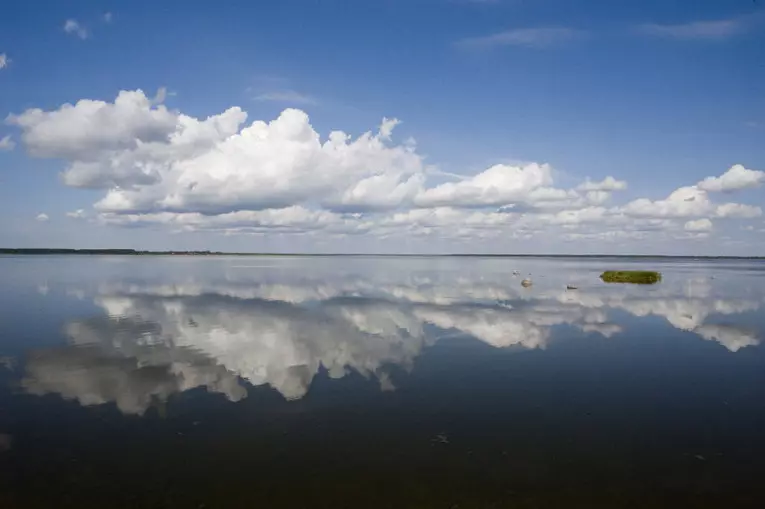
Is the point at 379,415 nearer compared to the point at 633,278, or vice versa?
the point at 379,415

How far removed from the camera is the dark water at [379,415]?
1150 centimetres

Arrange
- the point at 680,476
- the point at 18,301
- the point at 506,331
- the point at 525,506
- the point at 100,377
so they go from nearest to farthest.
Result: the point at 525,506 → the point at 680,476 → the point at 100,377 → the point at 506,331 → the point at 18,301

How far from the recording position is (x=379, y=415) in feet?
54.0

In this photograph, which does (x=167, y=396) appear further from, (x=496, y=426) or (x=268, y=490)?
(x=496, y=426)

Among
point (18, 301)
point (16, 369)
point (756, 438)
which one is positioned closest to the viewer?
point (756, 438)

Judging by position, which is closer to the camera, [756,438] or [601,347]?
[756,438]

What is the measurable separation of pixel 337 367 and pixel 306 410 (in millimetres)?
6503

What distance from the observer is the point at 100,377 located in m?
21.0

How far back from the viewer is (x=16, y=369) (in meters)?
22.3

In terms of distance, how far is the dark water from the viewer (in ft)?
37.7

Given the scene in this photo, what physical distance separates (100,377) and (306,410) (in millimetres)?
10448

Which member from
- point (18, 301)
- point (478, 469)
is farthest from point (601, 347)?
point (18, 301)

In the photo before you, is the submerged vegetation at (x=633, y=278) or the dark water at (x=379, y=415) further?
the submerged vegetation at (x=633, y=278)

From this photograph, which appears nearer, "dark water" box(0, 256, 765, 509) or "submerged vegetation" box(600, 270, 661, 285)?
"dark water" box(0, 256, 765, 509)
